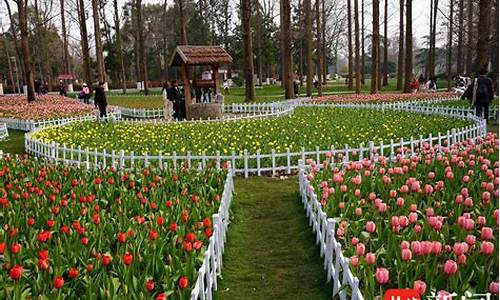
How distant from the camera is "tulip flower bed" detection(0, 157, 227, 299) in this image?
12.6ft

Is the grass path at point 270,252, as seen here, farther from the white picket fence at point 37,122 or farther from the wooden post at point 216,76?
the wooden post at point 216,76

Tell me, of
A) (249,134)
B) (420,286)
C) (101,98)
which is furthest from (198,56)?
(420,286)

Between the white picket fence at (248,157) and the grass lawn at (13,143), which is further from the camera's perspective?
the grass lawn at (13,143)

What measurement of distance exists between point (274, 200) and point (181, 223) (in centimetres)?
332

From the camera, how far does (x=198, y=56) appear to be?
2148cm

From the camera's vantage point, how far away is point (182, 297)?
3.63 m

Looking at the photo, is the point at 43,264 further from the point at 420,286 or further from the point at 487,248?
the point at 487,248

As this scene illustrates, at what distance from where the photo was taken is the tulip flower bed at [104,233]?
3855 mm

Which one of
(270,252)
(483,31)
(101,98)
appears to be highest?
(483,31)

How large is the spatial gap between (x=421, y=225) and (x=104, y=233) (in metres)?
3.07

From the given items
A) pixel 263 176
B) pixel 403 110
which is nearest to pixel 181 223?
pixel 263 176

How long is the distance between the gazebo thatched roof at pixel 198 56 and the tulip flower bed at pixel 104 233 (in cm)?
1358

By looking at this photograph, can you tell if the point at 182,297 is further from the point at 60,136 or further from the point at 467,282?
the point at 60,136

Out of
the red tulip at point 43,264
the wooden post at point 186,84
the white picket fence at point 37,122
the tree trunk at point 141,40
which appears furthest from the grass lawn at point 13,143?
the tree trunk at point 141,40
